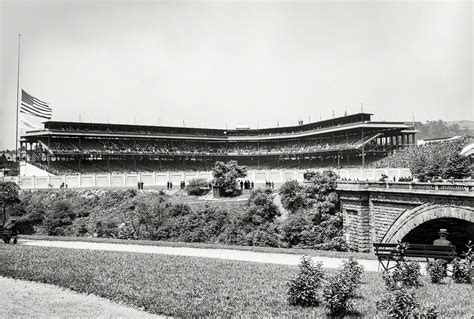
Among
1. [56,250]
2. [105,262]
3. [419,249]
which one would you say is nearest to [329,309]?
[419,249]

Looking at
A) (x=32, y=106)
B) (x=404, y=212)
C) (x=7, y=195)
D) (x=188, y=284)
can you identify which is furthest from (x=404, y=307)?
(x=32, y=106)

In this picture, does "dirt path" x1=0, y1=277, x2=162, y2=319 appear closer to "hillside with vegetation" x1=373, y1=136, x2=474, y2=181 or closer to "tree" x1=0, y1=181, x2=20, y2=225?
"hillside with vegetation" x1=373, y1=136, x2=474, y2=181

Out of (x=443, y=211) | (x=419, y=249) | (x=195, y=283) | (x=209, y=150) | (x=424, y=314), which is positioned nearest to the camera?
(x=424, y=314)

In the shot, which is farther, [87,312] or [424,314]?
[87,312]

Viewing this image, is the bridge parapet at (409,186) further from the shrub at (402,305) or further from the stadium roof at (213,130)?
the stadium roof at (213,130)

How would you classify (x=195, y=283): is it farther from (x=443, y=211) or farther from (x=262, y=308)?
(x=443, y=211)

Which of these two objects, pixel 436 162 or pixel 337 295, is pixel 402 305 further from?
pixel 436 162
